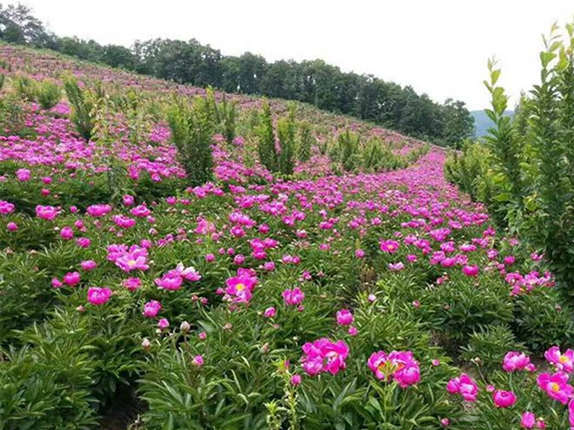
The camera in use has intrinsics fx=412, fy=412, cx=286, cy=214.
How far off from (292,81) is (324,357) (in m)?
63.6

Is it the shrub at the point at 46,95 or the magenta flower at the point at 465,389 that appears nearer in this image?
the magenta flower at the point at 465,389

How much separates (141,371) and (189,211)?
320cm

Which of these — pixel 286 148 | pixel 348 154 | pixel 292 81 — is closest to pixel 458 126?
pixel 292 81

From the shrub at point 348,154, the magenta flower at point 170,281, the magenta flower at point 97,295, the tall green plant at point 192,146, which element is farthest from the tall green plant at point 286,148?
the magenta flower at point 97,295

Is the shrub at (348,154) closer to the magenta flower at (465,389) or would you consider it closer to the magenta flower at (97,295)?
the magenta flower at (97,295)

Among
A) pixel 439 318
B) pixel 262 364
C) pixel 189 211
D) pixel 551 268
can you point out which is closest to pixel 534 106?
pixel 551 268

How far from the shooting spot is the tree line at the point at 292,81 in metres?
57.5

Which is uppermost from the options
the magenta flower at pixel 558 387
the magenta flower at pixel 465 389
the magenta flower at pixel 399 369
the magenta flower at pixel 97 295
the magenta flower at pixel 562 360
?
the magenta flower at pixel 562 360

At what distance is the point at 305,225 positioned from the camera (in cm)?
547

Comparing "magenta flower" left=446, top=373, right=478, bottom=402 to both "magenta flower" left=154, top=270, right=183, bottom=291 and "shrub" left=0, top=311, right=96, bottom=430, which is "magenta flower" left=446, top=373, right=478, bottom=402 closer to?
"magenta flower" left=154, top=270, right=183, bottom=291

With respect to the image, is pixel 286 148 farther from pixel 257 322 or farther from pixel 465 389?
pixel 465 389

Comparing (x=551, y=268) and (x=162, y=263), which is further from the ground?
(x=551, y=268)

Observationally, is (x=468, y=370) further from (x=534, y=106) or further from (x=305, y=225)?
(x=305, y=225)

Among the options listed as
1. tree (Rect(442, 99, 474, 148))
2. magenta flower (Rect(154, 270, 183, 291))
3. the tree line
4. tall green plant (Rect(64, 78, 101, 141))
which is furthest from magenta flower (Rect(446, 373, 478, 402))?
the tree line
